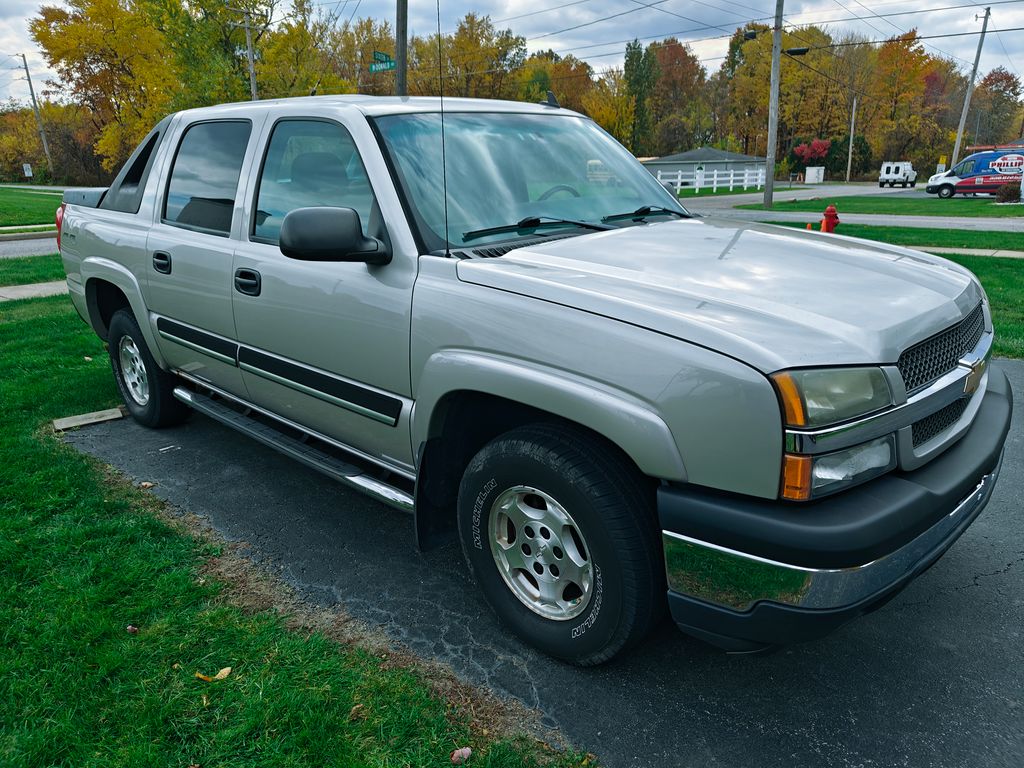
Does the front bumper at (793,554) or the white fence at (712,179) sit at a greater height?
the white fence at (712,179)

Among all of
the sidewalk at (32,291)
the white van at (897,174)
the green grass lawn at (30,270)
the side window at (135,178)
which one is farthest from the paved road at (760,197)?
the side window at (135,178)

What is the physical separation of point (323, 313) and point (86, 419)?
3.05 m

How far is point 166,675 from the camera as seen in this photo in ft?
8.30

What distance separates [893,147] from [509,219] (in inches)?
2730

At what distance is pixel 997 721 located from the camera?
7.50 feet

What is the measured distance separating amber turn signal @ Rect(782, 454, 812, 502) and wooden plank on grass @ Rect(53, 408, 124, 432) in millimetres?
4739

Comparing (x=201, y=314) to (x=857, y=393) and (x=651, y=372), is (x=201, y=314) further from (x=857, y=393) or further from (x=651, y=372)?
(x=857, y=393)

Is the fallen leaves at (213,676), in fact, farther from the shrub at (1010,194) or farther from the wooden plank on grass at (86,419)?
the shrub at (1010,194)

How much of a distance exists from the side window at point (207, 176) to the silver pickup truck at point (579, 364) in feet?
0.06

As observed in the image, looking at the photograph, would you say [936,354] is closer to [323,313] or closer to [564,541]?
[564,541]

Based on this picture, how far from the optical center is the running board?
115 inches

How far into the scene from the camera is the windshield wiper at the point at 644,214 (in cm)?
323

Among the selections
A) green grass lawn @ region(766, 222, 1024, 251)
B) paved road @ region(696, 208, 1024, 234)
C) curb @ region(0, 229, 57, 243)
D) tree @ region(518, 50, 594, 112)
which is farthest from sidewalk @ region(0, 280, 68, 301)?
tree @ region(518, 50, 594, 112)

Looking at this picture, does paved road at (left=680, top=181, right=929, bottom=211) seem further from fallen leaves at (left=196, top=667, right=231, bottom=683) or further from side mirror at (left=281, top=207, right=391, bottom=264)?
fallen leaves at (left=196, top=667, right=231, bottom=683)
